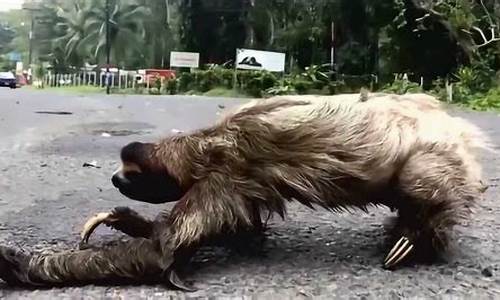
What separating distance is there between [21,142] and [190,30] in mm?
26089

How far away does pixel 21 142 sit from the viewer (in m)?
5.07

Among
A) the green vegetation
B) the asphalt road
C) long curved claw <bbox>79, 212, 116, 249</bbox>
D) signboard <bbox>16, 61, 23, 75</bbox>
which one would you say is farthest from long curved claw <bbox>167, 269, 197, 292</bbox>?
signboard <bbox>16, 61, 23, 75</bbox>

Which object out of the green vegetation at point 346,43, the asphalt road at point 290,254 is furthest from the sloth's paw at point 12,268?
the green vegetation at point 346,43

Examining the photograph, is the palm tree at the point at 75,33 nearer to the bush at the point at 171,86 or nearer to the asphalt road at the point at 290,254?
the bush at the point at 171,86

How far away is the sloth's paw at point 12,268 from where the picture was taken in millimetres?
1485

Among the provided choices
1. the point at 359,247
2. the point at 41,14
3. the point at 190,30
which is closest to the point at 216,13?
the point at 190,30

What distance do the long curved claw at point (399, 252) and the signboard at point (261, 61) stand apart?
2219 centimetres

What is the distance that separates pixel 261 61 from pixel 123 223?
903 inches

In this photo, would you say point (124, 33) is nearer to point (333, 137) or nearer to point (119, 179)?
point (119, 179)

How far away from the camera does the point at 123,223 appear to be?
70.4 inches

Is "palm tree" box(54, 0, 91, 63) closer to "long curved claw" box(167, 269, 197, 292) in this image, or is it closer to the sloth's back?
the sloth's back

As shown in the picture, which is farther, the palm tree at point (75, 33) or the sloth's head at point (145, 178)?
the palm tree at point (75, 33)

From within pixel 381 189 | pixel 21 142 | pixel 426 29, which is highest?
pixel 426 29

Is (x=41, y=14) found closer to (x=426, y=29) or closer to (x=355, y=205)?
(x=426, y=29)
